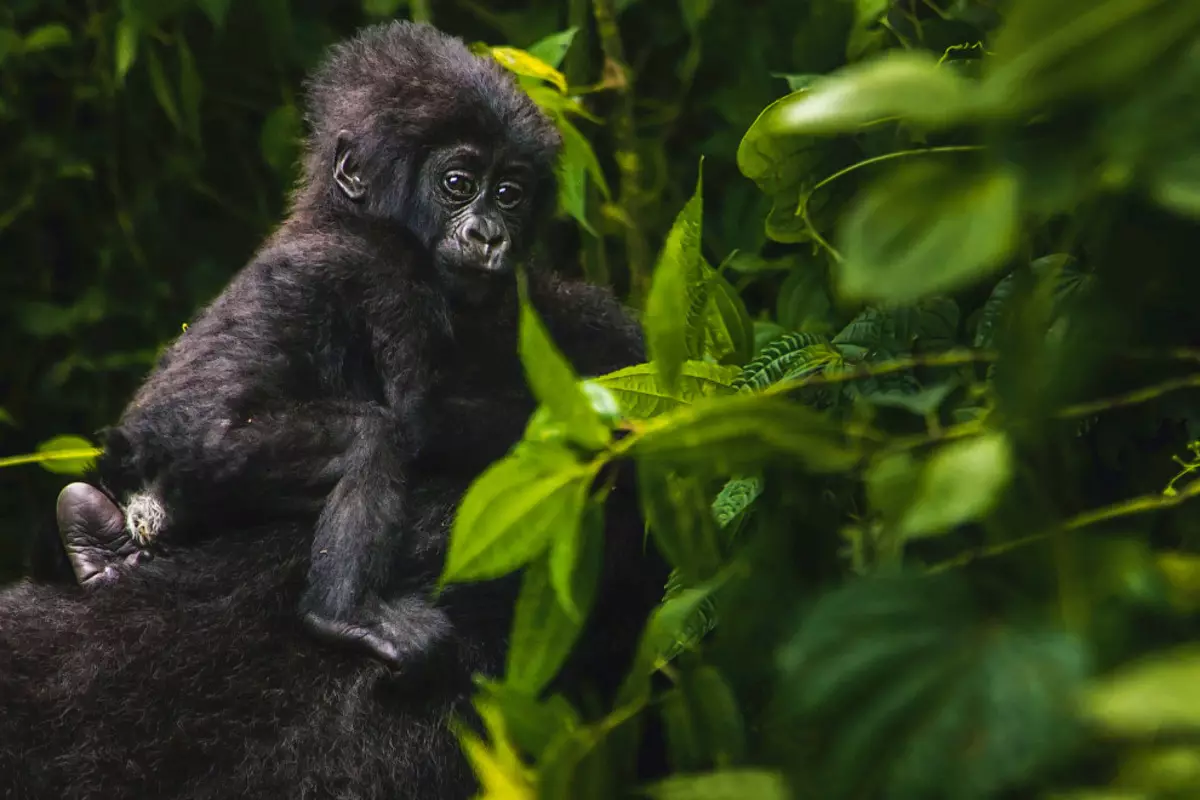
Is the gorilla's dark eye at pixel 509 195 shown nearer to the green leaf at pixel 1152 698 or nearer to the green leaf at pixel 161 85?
the green leaf at pixel 161 85

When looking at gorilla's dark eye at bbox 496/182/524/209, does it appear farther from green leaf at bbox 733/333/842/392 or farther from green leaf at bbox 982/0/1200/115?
green leaf at bbox 982/0/1200/115

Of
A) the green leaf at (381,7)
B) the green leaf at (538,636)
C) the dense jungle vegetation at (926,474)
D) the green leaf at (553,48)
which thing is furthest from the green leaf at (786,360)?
the green leaf at (381,7)

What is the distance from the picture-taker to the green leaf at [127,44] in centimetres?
262

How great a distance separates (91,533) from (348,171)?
2.06ft

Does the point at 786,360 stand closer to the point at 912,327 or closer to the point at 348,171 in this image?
the point at 912,327

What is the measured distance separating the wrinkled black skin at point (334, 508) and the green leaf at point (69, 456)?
0.43 feet

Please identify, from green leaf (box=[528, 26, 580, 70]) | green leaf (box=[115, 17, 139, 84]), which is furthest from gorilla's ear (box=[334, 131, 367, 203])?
green leaf (box=[115, 17, 139, 84])

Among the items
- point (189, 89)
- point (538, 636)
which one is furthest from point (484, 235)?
point (538, 636)

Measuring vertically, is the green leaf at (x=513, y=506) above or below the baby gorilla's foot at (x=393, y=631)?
above

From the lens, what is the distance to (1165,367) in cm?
82

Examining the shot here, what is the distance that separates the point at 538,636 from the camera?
2.84 ft

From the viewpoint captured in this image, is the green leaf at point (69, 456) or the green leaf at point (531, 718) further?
the green leaf at point (69, 456)

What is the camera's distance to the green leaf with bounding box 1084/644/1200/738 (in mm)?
540

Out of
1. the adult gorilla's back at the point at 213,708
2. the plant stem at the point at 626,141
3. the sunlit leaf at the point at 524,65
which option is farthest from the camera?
the plant stem at the point at 626,141
